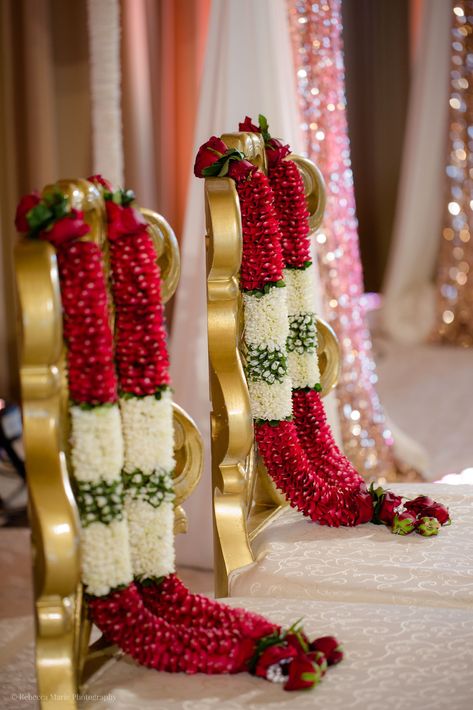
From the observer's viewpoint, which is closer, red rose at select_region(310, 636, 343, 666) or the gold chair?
the gold chair

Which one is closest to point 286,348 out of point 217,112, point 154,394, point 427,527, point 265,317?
point 265,317

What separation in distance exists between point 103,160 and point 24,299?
12.1 feet

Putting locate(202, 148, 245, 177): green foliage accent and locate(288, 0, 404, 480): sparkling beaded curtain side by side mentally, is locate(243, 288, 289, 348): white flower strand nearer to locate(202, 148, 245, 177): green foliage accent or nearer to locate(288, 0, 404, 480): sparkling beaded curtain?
locate(202, 148, 245, 177): green foliage accent

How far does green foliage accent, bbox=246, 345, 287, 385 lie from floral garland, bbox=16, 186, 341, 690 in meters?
0.49

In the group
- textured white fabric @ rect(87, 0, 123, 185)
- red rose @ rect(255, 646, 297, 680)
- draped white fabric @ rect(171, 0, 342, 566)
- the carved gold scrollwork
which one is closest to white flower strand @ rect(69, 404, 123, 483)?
red rose @ rect(255, 646, 297, 680)

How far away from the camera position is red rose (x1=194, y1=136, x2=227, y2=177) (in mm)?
1943

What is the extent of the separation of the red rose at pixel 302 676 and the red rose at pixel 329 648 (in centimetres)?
6

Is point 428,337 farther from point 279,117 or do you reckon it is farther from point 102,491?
point 102,491

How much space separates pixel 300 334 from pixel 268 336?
0.66 ft

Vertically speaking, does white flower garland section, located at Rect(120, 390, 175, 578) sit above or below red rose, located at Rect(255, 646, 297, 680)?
above

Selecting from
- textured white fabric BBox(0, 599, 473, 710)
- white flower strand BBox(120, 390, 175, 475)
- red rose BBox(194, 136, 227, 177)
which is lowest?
textured white fabric BBox(0, 599, 473, 710)

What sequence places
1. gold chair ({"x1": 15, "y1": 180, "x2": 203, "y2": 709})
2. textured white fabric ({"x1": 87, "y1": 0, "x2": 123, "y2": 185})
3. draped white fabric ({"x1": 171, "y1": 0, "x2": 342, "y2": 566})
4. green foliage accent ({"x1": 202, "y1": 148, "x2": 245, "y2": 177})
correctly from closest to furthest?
1. gold chair ({"x1": 15, "y1": 180, "x2": 203, "y2": 709})
2. green foliage accent ({"x1": 202, "y1": 148, "x2": 245, "y2": 177})
3. draped white fabric ({"x1": 171, "y1": 0, "x2": 342, "y2": 566})
4. textured white fabric ({"x1": 87, "y1": 0, "x2": 123, "y2": 185})

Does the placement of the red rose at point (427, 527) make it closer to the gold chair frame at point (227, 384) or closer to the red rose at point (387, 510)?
the red rose at point (387, 510)

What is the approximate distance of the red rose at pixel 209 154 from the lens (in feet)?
6.38
